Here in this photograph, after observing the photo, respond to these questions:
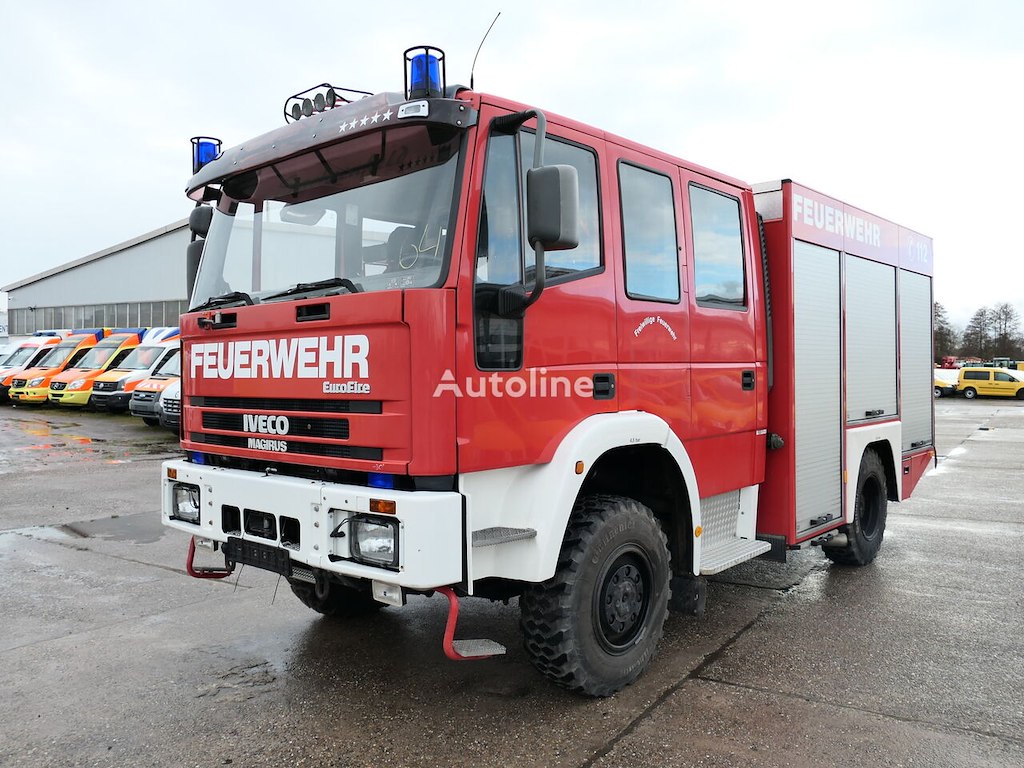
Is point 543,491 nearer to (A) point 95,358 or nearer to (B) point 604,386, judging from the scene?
(B) point 604,386

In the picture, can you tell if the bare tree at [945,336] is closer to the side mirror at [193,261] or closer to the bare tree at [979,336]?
the bare tree at [979,336]

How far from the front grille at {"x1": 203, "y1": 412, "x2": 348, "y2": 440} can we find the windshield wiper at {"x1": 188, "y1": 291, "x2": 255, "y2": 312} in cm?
57

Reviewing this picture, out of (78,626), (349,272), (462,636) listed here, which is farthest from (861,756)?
(78,626)

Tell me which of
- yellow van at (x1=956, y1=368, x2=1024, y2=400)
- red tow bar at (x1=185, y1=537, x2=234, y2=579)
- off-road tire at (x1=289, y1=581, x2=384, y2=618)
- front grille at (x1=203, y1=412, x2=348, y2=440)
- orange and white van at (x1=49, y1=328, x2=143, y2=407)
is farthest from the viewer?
yellow van at (x1=956, y1=368, x2=1024, y2=400)

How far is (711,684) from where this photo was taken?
162 inches

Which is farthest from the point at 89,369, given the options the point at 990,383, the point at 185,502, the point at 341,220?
the point at 990,383

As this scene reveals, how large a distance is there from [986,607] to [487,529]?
379 centimetres

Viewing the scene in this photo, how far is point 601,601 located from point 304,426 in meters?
1.61

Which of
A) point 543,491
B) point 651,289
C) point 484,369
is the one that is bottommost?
point 543,491

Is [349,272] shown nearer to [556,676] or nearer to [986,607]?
[556,676]

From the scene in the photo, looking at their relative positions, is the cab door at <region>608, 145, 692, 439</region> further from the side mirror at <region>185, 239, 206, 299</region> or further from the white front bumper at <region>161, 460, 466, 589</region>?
the side mirror at <region>185, 239, 206, 299</region>

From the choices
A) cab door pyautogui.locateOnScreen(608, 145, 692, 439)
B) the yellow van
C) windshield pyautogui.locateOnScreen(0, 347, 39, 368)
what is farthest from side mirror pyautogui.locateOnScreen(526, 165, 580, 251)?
the yellow van

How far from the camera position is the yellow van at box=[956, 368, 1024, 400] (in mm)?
38000

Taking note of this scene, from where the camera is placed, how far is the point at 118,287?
4550 cm
